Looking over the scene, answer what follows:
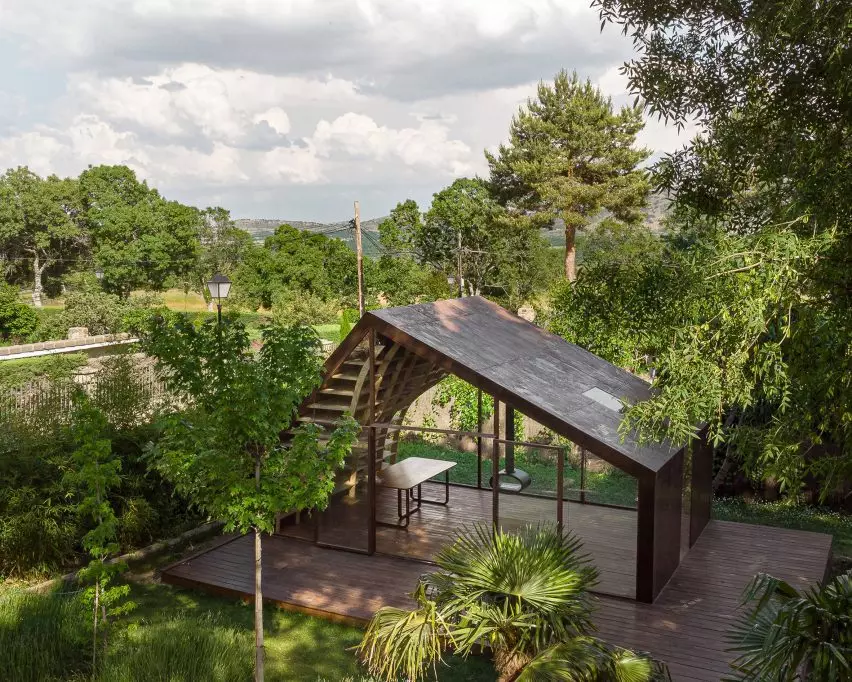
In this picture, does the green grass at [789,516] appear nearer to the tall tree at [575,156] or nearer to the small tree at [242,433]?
the small tree at [242,433]

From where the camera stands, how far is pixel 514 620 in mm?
5086

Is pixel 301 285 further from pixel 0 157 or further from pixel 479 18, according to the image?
pixel 479 18

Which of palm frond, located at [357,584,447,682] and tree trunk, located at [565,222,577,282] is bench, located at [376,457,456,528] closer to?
palm frond, located at [357,584,447,682]

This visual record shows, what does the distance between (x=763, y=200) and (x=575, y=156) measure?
26.3 m

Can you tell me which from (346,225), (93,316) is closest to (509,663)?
(93,316)

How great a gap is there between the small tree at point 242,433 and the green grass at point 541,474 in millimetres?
6108

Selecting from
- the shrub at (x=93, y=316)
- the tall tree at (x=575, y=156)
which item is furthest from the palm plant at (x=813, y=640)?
the shrub at (x=93, y=316)

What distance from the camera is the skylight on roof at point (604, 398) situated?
897cm

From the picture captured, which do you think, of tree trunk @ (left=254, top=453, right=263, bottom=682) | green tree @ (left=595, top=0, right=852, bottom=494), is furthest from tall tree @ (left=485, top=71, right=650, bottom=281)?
tree trunk @ (left=254, top=453, right=263, bottom=682)

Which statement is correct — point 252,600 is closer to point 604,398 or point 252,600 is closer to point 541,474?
point 604,398

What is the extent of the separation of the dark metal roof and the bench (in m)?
2.18

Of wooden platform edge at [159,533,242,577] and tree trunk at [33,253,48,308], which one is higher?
tree trunk at [33,253,48,308]

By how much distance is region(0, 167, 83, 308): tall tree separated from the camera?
1821 inches

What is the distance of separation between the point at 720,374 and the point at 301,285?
140 feet
